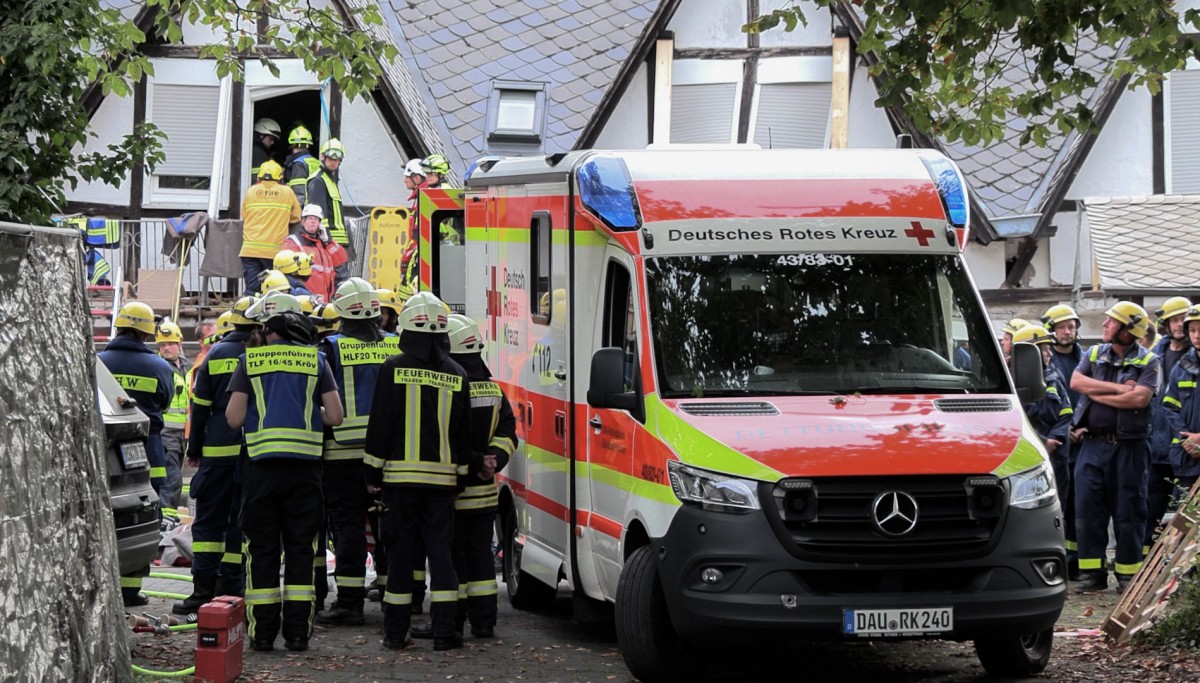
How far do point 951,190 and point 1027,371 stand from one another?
1.09 m

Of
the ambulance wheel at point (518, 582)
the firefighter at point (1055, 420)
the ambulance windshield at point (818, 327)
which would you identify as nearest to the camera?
the ambulance windshield at point (818, 327)

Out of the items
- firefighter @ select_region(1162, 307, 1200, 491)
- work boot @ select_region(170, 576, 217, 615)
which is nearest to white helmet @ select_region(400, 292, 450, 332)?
work boot @ select_region(170, 576, 217, 615)

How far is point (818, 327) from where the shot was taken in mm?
9039

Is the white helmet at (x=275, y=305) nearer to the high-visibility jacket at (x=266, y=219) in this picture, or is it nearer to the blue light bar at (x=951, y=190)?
the blue light bar at (x=951, y=190)

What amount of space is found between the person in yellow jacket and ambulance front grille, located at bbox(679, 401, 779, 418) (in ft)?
38.3

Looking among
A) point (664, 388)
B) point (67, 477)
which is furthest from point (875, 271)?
point (67, 477)

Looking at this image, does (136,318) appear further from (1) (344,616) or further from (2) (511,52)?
(2) (511,52)

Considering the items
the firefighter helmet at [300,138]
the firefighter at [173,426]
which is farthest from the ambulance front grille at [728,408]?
the firefighter helmet at [300,138]

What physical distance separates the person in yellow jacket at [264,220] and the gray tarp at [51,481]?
14.7m

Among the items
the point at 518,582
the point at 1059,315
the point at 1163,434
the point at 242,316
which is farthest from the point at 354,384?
the point at 1163,434

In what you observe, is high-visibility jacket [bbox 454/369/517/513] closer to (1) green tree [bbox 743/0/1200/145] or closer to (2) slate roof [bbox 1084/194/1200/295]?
(1) green tree [bbox 743/0/1200/145]

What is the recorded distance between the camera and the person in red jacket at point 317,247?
18688 millimetres

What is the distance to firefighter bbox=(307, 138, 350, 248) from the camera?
2009 cm

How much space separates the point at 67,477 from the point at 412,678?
185 inches
